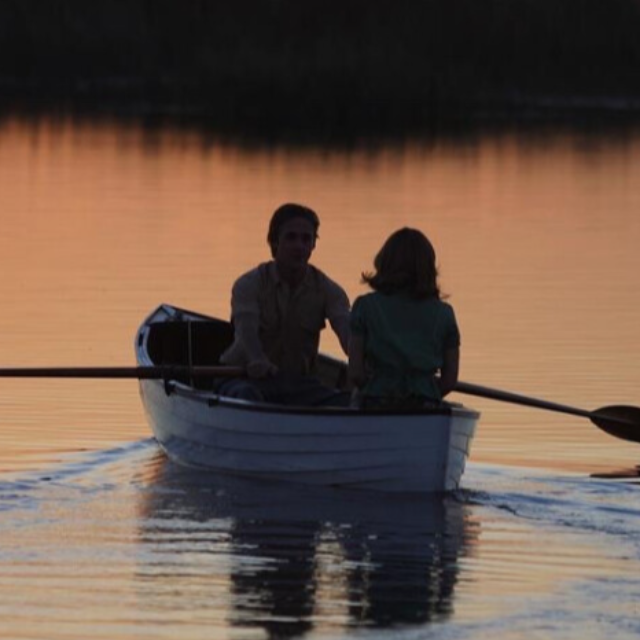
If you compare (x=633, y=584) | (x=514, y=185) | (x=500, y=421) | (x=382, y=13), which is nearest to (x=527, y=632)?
(x=633, y=584)

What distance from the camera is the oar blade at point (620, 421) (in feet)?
44.5

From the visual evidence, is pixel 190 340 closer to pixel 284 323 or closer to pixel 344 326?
pixel 284 323

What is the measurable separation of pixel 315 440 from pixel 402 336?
67 centimetres

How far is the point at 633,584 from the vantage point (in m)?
10.4

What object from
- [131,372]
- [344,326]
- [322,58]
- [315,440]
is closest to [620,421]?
[344,326]

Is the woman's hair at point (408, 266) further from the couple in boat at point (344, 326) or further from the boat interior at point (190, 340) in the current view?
the boat interior at point (190, 340)

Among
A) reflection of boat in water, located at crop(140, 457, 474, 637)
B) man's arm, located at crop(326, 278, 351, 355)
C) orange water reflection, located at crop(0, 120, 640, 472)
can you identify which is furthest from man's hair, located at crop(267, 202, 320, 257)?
orange water reflection, located at crop(0, 120, 640, 472)

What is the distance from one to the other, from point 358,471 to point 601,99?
1438 inches

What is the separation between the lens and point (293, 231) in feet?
41.6

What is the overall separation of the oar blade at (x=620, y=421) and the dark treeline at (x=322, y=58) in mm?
28908

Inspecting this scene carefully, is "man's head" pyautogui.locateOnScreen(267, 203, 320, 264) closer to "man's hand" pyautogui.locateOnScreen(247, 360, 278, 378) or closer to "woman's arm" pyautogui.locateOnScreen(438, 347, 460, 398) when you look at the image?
"man's hand" pyautogui.locateOnScreen(247, 360, 278, 378)

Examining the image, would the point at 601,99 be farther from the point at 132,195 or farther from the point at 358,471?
the point at 358,471

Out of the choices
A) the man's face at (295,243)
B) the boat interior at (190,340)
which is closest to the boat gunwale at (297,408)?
the man's face at (295,243)

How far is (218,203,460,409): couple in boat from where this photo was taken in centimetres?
1199
